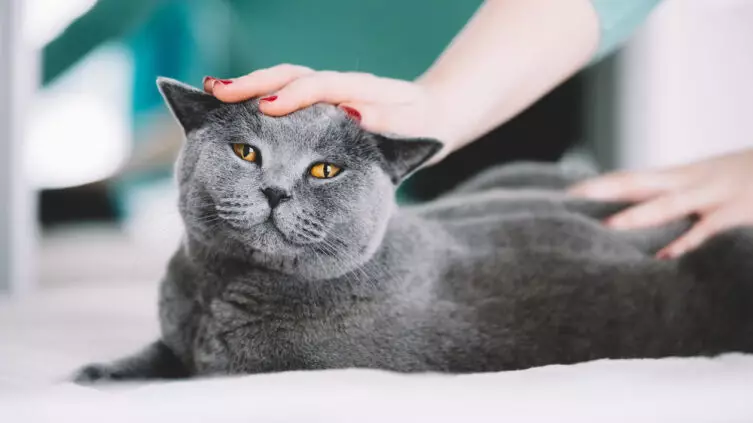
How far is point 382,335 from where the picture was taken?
0.69 m

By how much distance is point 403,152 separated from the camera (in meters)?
0.69

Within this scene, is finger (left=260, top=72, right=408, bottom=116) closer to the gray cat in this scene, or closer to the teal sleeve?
the gray cat

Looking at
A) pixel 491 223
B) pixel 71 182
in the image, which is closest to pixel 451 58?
pixel 491 223

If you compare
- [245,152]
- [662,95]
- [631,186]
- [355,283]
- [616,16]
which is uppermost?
[662,95]

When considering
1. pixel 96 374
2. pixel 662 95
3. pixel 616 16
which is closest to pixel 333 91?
pixel 96 374

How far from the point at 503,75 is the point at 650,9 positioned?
32 cm

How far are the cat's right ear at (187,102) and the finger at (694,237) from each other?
0.57m

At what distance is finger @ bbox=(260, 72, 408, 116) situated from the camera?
64 cm

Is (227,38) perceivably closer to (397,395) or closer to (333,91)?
(333,91)

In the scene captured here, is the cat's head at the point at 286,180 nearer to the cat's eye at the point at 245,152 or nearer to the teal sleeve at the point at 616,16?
the cat's eye at the point at 245,152

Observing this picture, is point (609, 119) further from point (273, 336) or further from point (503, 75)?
point (273, 336)

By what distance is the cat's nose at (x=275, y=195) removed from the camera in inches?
24.7

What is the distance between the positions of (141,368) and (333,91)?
0.34 m

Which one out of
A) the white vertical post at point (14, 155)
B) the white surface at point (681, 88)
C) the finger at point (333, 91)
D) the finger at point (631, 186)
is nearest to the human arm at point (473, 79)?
the finger at point (333, 91)
